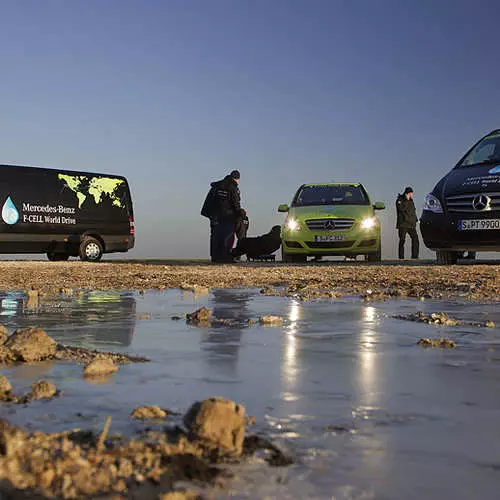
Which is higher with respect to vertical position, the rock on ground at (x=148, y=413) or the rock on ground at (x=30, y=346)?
the rock on ground at (x=30, y=346)

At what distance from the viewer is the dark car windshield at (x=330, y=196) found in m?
18.0

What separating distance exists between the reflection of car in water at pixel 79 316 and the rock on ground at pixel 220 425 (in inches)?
88.7

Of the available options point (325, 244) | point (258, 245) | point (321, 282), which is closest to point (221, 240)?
point (325, 244)

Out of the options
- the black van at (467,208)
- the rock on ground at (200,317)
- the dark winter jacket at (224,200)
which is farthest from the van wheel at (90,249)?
the rock on ground at (200,317)

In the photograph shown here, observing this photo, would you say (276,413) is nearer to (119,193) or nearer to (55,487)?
(55,487)

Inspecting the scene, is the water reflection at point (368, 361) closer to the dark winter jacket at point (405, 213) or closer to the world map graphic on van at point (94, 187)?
Result: the world map graphic on van at point (94, 187)

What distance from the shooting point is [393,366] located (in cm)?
370

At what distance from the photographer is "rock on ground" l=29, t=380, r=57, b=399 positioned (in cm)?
284

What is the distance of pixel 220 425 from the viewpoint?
220 cm

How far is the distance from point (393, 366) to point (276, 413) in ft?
3.85

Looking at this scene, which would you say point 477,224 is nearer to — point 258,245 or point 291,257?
point 291,257

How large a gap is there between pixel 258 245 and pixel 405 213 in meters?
4.57

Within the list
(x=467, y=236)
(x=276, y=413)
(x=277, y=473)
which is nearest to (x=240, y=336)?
(x=276, y=413)

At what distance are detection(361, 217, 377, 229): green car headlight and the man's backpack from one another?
316cm
